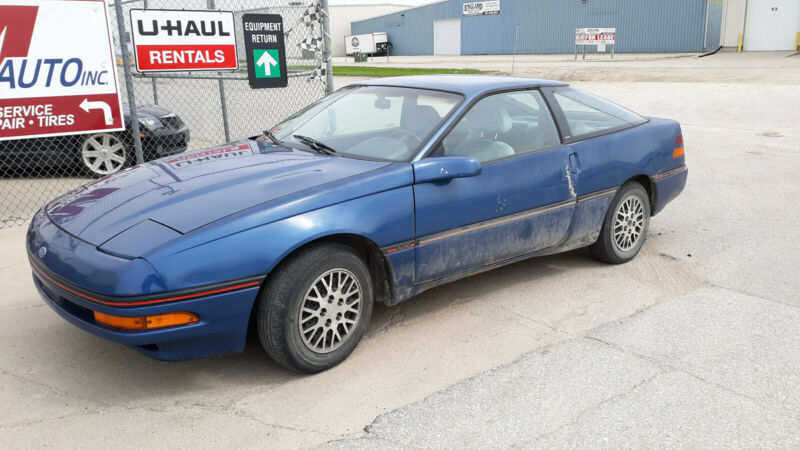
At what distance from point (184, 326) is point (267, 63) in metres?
4.99

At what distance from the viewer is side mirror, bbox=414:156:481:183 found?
3.71 meters

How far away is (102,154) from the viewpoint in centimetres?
806

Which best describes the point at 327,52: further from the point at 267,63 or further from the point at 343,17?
the point at 343,17

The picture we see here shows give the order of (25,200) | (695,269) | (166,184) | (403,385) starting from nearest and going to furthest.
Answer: (403,385) → (166,184) → (695,269) → (25,200)

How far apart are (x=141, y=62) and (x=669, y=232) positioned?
17.3 feet

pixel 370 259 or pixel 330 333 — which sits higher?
pixel 370 259

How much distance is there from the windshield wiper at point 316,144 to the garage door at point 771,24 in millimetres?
32274

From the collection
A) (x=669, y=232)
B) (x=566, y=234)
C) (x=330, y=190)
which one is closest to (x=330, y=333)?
(x=330, y=190)

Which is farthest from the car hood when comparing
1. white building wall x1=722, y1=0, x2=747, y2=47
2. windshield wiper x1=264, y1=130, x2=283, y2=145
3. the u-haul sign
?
white building wall x1=722, y1=0, x2=747, y2=47

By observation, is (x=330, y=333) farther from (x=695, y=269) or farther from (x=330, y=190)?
(x=695, y=269)

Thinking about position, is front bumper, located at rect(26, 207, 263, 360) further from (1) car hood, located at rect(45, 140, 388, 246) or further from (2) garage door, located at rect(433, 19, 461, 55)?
(2) garage door, located at rect(433, 19, 461, 55)

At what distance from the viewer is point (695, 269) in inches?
196

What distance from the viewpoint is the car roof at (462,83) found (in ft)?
14.2

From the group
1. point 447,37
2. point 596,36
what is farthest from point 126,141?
point 447,37
